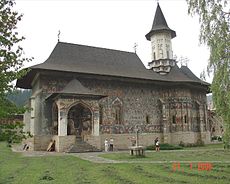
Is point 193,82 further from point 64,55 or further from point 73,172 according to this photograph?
point 73,172

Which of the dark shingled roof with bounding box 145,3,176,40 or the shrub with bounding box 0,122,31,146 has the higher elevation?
the dark shingled roof with bounding box 145,3,176,40

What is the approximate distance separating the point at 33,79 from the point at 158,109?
12.4 m

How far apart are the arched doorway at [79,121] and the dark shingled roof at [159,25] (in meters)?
14.6

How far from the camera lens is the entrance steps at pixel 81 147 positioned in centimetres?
1966

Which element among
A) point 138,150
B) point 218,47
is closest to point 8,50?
point 218,47

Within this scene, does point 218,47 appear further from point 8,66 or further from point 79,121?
point 79,121

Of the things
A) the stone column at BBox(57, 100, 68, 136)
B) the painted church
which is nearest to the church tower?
the painted church

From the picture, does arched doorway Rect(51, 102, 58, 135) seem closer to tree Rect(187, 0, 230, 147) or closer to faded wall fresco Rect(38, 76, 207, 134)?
faded wall fresco Rect(38, 76, 207, 134)

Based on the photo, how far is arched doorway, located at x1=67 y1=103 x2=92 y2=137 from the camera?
72.1 feet

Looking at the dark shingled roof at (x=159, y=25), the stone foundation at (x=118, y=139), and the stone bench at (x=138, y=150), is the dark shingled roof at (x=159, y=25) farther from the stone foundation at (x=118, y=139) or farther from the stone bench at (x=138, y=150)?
the stone bench at (x=138, y=150)

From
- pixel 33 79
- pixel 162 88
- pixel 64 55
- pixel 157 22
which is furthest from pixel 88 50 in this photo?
pixel 157 22

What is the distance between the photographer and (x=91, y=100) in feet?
70.8

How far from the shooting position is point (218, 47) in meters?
9.71

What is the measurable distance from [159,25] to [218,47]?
23.4 m
